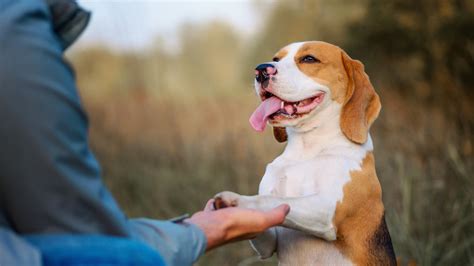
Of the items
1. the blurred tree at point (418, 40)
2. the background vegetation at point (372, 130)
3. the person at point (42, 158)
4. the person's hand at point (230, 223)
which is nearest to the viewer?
the person at point (42, 158)

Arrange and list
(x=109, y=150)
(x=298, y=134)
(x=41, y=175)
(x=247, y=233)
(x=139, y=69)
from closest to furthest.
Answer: (x=41, y=175) < (x=247, y=233) < (x=298, y=134) < (x=109, y=150) < (x=139, y=69)

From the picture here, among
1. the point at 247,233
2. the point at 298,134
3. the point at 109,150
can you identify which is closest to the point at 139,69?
the point at 109,150

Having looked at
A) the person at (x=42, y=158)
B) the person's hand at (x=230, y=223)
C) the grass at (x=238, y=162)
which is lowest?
the grass at (x=238, y=162)

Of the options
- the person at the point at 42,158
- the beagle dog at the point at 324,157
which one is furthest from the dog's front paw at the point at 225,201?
the person at the point at 42,158

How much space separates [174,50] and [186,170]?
573cm

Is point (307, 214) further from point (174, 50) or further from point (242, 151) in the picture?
point (174, 50)

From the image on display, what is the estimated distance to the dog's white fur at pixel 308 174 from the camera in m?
3.11

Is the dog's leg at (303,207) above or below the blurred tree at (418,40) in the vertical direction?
above

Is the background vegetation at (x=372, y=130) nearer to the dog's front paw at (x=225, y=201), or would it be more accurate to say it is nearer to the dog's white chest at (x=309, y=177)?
the dog's white chest at (x=309, y=177)

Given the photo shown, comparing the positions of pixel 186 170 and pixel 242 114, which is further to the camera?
pixel 242 114

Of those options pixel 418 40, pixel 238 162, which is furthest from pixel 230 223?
pixel 418 40

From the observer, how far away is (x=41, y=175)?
2072 millimetres

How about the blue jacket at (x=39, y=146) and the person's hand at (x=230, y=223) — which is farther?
the person's hand at (x=230, y=223)

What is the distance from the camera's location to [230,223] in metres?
2.63
